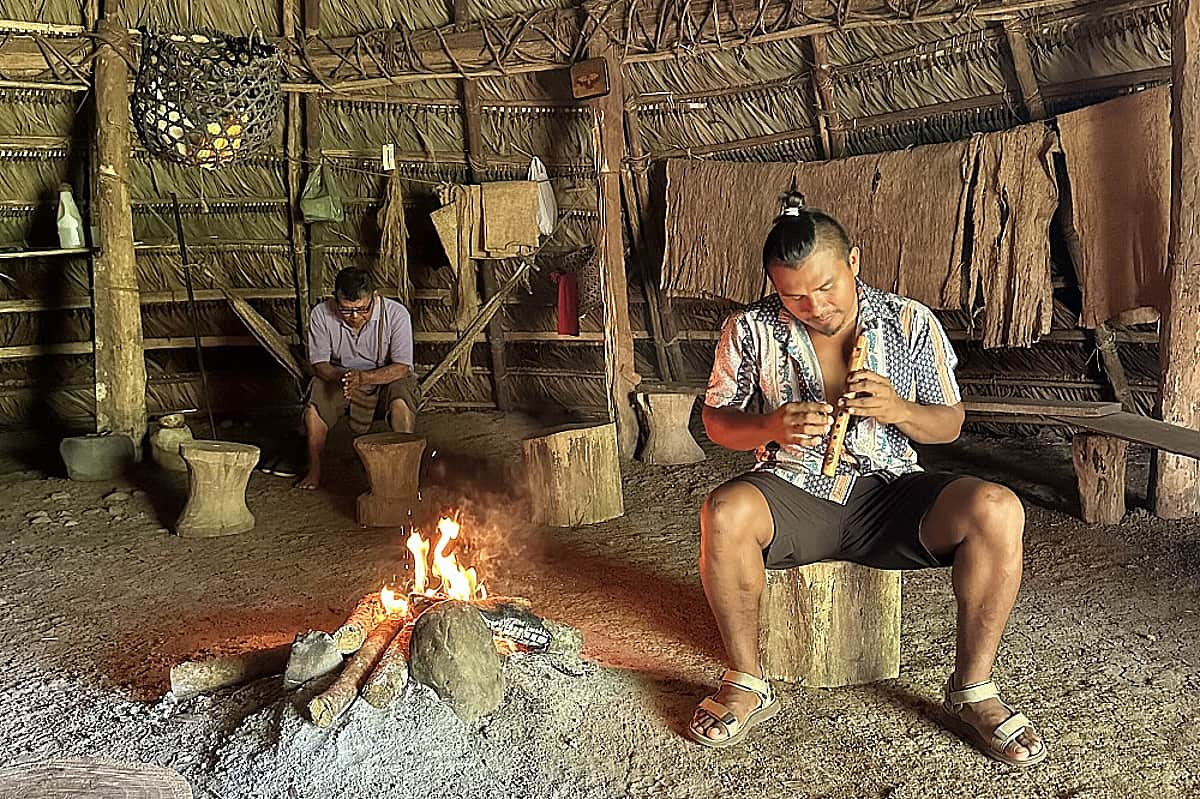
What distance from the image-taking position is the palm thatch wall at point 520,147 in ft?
15.8

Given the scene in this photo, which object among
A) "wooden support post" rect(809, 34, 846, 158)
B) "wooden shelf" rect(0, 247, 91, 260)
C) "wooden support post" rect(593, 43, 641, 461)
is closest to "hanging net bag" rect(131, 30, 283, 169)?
"wooden shelf" rect(0, 247, 91, 260)

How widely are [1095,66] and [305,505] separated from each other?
393cm

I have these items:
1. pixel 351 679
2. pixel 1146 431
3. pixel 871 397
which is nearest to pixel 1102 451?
pixel 1146 431

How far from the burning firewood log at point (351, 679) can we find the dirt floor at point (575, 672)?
33 mm

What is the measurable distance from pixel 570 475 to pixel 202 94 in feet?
8.28

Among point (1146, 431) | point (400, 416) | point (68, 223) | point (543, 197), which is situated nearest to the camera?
point (1146, 431)

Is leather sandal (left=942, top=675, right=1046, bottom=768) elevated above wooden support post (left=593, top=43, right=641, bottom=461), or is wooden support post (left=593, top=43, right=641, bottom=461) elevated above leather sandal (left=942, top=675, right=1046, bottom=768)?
wooden support post (left=593, top=43, right=641, bottom=461)

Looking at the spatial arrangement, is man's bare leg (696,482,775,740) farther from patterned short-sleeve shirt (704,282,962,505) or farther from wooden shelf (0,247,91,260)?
wooden shelf (0,247,91,260)

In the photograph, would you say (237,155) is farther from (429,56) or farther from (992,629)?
(992,629)

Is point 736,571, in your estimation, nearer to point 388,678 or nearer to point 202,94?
point 388,678

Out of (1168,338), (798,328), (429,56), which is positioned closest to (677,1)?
(429,56)

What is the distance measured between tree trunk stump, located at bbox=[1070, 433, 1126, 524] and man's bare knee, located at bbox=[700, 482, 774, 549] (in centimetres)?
224

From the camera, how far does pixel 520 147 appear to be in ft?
20.2

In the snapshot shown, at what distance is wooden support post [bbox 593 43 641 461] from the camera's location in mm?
5410
